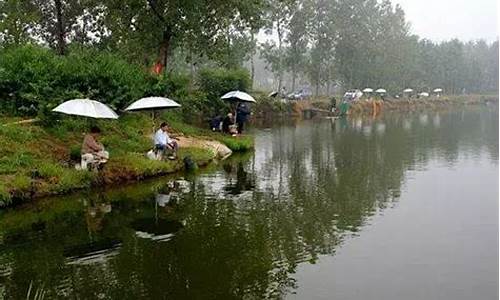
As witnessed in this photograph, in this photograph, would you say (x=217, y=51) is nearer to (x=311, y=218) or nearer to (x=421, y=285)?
(x=311, y=218)

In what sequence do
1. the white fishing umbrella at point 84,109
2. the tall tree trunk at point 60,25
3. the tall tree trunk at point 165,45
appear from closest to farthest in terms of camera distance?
the white fishing umbrella at point 84,109
the tall tree trunk at point 165,45
the tall tree trunk at point 60,25

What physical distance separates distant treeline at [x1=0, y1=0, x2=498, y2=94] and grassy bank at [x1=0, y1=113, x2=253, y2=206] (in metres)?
6.85

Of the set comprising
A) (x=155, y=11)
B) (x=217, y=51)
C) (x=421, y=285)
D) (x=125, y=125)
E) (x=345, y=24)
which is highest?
(x=345, y=24)

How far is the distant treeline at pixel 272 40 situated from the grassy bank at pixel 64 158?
→ 22.5 ft

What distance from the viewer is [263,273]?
797cm

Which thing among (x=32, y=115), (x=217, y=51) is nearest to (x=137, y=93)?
(x=32, y=115)

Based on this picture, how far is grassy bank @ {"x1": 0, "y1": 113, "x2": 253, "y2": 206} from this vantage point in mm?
12852

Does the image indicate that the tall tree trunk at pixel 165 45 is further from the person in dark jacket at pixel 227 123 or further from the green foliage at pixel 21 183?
the green foliage at pixel 21 183

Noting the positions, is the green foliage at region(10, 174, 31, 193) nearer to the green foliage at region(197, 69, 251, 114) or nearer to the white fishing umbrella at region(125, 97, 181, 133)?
the white fishing umbrella at region(125, 97, 181, 133)

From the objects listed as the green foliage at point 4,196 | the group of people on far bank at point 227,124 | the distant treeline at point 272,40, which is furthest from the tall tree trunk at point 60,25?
the green foliage at point 4,196

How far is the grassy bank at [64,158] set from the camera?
12.9 m

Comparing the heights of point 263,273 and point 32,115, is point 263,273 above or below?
below

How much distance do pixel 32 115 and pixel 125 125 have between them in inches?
126

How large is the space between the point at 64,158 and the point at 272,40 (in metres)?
44.4
